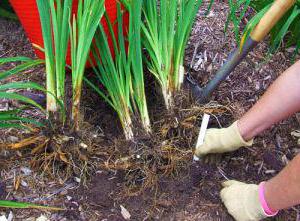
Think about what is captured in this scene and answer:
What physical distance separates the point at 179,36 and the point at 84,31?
400mm

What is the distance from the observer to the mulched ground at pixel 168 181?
5.22 ft

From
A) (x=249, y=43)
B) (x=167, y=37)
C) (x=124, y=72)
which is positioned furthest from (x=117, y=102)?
(x=249, y=43)

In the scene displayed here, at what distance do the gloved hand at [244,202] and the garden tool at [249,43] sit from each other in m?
0.43

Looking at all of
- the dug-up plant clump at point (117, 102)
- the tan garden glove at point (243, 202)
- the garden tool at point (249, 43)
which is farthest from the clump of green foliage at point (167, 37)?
the tan garden glove at point (243, 202)

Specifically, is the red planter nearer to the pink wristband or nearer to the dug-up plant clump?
the dug-up plant clump

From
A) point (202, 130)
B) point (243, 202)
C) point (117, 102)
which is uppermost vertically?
point (117, 102)

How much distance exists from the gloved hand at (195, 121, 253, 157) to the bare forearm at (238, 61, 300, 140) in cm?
3

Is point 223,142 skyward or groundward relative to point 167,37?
groundward

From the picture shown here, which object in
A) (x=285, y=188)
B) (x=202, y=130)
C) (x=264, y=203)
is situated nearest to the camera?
(x=285, y=188)

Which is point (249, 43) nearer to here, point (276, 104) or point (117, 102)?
point (276, 104)

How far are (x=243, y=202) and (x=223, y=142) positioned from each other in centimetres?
24

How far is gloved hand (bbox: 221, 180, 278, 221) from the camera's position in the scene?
1561 millimetres

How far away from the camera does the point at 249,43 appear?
162cm

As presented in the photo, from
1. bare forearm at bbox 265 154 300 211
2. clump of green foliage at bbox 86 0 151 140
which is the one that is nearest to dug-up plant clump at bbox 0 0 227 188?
clump of green foliage at bbox 86 0 151 140
